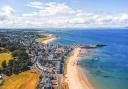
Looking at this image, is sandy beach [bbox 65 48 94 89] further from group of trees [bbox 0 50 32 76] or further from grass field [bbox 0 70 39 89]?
group of trees [bbox 0 50 32 76]

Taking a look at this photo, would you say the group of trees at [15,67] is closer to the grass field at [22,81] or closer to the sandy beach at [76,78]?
the grass field at [22,81]

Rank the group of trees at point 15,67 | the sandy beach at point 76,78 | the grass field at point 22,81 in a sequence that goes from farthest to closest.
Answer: the group of trees at point 15,67, the sandy beach at point 76,78, the grass field at point 22,81

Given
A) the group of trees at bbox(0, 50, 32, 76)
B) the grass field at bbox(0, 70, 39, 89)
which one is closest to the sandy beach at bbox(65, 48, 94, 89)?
the grass field at bbox(0, 70, 39, 89)

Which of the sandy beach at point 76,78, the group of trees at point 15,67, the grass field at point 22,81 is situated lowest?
the sandy beach at point 76,78

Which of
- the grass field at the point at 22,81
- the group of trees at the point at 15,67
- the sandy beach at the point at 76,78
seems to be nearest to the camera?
the grass field at the point at 22,81

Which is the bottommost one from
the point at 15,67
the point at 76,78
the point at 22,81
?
the point at 76,78

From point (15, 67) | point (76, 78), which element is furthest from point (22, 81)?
point (76, 78)

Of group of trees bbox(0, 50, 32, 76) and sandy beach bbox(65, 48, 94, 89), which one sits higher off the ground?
group of trees bbox(0, 50, 32, 76)

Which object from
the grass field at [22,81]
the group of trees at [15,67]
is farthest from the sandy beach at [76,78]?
the group of trees at [15,67]

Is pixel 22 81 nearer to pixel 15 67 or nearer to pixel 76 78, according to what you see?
pixel 15 67
